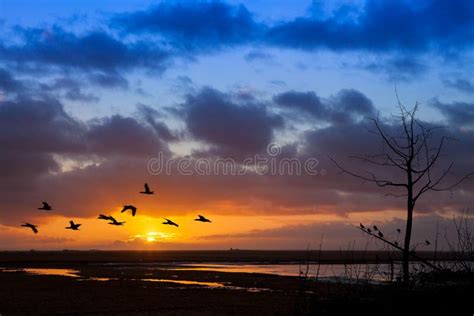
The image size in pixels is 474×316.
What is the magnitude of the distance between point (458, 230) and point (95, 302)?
24611mm

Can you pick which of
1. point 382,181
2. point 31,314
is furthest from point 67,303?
point 382,181

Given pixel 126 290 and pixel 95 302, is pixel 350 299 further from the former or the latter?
pixel 126 290

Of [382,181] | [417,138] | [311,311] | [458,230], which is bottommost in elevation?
[311,311]

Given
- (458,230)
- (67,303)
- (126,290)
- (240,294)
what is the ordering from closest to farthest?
(458,230) → (67,303) → (240,294) → (126,290)

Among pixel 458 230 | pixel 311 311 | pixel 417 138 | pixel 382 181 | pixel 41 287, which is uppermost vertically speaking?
pixel 417 138

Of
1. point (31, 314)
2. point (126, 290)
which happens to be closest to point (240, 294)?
point (126, 290)

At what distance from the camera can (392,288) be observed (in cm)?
1159

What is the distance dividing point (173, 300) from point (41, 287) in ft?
46.8

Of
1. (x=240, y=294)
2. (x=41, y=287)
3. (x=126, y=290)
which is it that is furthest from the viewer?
(x=41, y=287)

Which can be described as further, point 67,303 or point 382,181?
point 67,303

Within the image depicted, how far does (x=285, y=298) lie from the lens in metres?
33.9

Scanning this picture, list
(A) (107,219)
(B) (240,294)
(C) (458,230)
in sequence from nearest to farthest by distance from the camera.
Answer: (C) (458,230) < (A) (107,219) < (B) (240,294)

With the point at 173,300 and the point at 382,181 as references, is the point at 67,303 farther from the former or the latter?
the point at 382,181

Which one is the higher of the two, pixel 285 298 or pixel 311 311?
pixel 311 311
